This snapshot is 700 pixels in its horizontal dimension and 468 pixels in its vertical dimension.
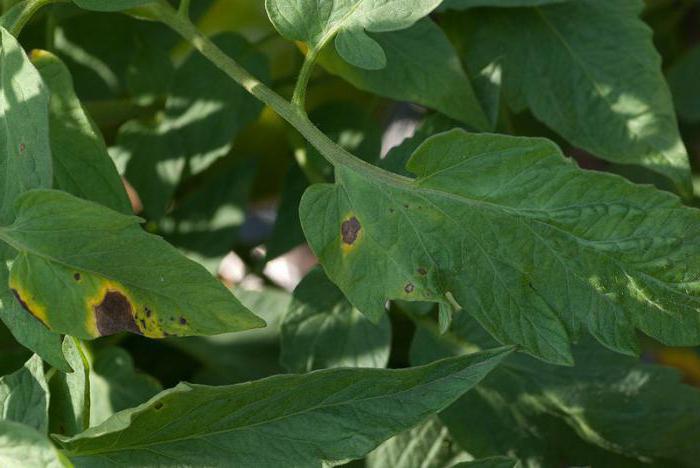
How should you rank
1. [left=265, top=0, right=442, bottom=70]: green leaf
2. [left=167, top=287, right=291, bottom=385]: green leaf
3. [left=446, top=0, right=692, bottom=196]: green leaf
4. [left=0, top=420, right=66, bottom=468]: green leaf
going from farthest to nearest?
[left=167, top=287, right=291, bottom=385]: green leaf
[left=446, top=0, right=692, bottom=196]: green leaf
[left=265, top=0, right=442, bottom=70]: green leaf
[left=0, top=420, right=66, bottom=468]: green leaf

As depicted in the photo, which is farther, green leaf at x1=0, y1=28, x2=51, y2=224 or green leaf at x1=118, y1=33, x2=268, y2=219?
green leaf at x1=118, y1=33, x2=268, y2=219

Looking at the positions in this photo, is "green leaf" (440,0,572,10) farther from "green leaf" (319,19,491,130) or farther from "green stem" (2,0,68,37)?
"green stem" (2,0,68,37)

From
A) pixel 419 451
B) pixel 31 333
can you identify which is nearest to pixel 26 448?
pixel 31 333

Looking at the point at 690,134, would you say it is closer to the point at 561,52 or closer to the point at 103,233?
the point at 561,52

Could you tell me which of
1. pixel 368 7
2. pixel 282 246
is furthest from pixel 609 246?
pixel 282 246

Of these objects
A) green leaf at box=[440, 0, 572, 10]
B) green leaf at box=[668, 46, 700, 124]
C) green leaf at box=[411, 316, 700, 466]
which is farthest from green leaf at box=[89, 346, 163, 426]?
green leaf at box=[668, 46, 700, 124]

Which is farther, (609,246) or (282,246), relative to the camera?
(282,246)

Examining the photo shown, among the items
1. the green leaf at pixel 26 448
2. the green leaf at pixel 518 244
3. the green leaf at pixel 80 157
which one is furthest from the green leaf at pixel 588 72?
the green leaf at pixel 26 448
